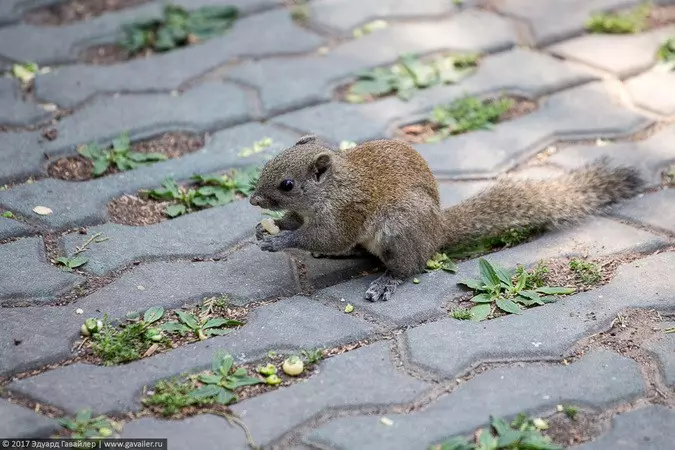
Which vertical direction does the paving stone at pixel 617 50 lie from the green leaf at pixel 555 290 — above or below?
above

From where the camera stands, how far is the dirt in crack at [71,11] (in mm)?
6922

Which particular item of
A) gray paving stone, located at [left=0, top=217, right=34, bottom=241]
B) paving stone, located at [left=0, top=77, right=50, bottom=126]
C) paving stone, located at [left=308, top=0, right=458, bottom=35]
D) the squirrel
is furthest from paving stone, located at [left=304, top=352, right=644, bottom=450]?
paving stone, located at [left=308, top=0, right=458, bottom=35]

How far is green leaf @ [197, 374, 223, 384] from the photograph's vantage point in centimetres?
368

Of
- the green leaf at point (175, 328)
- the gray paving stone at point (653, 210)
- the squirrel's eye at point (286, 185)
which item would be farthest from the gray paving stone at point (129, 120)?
the gray paving stone at point (653, 210)

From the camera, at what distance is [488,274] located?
4.41m

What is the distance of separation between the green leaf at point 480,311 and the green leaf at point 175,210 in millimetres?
1666

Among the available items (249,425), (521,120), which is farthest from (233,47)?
(249,425)

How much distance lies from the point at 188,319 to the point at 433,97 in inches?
104

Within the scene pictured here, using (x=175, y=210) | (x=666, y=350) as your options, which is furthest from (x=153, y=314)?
(x=666, y=350)

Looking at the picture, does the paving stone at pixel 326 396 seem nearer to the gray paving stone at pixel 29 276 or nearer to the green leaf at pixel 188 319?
the green leaf at pixel 188 319

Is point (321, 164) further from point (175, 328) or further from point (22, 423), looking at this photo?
point (22, 423)

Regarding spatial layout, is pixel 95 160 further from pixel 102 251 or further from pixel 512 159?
pixel 512 159

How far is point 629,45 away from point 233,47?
2.76 meters

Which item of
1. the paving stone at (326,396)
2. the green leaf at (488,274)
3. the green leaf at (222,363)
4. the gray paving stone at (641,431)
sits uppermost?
the gray paving stone at (641,431)
